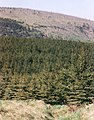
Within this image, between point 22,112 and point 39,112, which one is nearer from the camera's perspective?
point 22,112

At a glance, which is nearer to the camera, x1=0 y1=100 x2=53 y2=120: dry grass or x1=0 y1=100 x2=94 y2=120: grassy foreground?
x1=0 y1=100 x2=53 y2=120: dry grass

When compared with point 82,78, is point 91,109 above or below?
above

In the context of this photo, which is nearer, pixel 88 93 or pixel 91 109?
pixel 91 109

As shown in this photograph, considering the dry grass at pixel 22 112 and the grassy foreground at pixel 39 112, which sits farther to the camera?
the grassy foreground at pixel 39 112

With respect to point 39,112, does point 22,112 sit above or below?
above

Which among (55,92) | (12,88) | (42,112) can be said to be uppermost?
(42,112)

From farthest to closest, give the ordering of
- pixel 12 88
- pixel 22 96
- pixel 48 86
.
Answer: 1. pixel 12 88
2. pixel 22 96
3. pixel 48 86

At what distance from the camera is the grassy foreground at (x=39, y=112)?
15812mm

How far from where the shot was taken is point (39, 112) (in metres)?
17.6

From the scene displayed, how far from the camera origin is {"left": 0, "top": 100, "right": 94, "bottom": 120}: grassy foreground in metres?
15.8

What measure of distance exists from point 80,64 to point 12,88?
2025 centimetres

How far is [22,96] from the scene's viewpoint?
80.8 m

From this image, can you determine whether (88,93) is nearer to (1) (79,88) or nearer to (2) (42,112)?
(1) (79,88)

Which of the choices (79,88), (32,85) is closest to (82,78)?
(79,88)
